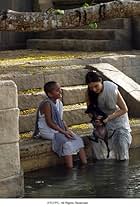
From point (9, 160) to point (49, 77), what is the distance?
381 cm

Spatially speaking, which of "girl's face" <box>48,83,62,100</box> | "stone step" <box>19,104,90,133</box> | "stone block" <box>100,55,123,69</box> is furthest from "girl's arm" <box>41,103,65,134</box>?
"stone block" <box>100,55,123,69</box>

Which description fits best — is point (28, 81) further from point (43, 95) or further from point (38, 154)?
point (38, 154)

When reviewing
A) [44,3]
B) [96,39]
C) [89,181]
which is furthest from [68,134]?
[44,3]

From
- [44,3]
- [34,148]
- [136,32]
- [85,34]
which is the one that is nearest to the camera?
[34,148]

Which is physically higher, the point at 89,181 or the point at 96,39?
the point at 96,39

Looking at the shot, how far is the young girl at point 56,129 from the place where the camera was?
8.17 m

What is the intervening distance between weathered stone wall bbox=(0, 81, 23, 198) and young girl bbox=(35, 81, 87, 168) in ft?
4.99

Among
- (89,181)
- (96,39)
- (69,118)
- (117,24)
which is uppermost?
(117,24)

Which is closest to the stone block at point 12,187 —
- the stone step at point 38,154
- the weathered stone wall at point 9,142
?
the weathered stone wall at point 9,142

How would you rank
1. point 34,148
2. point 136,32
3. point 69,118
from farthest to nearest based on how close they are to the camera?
point 136,32, point 69,118, point 34,148

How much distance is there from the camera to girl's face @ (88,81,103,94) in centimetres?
820

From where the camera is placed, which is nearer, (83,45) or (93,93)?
(93,93)

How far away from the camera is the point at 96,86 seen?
8234mm

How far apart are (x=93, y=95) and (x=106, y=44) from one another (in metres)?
6.06
